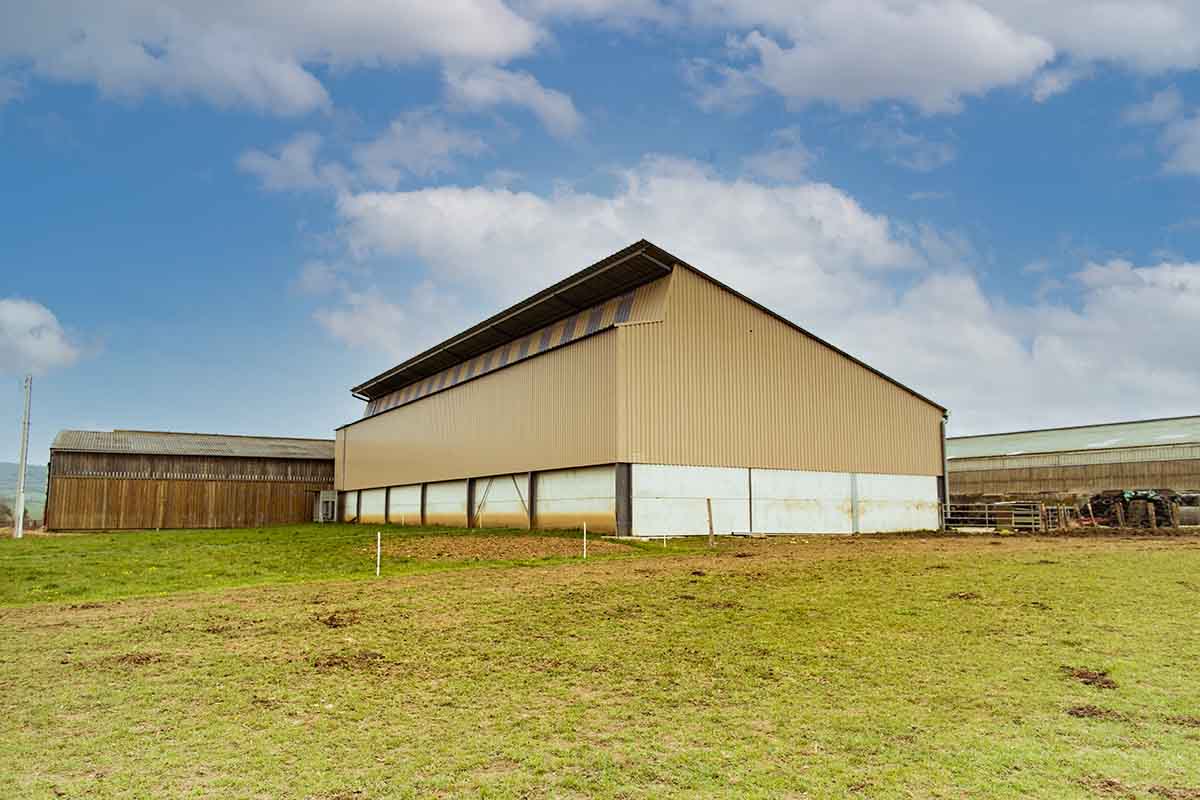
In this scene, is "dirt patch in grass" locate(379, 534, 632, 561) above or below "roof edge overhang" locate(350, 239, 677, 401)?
below

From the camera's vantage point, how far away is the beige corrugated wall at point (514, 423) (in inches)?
1479

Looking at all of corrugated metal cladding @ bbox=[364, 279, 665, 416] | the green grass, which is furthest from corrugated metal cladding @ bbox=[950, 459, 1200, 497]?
the green grass

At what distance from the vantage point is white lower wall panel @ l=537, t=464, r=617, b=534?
1439 inches

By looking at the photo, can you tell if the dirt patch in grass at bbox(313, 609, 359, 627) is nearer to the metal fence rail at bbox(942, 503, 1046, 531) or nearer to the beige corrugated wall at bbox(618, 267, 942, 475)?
the beige corrugated wall at bbox(618, 267, 942, 475)

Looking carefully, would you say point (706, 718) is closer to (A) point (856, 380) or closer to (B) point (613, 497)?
(B) point (613, 497)

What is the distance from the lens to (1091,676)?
36.2 ft

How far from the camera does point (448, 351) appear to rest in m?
58.6

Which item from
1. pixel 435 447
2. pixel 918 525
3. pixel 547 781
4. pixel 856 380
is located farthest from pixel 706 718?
pixel 435 447

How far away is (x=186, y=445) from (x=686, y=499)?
5566cm

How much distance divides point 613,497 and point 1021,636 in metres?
23.6

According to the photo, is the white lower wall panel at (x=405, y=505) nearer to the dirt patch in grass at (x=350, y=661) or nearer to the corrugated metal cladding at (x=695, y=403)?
the corrugated metal cladding at (x=695, y=403)

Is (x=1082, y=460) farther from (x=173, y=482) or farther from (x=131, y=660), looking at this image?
(x=173, y=482)

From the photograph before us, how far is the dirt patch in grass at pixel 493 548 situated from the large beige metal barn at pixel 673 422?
4126 millimetres

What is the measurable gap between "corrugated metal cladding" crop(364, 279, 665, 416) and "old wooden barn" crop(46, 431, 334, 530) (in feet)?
60.2
